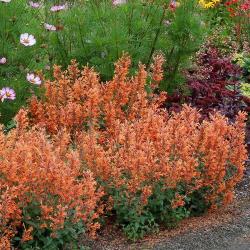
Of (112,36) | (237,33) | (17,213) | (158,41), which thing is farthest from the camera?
(237,33)

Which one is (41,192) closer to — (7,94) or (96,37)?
(7,94)

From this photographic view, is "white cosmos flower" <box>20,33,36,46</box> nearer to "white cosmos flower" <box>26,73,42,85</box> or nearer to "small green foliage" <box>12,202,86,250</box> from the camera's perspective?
"white cosmos flower" <box>26,73,42,85</box>

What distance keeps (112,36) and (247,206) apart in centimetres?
200

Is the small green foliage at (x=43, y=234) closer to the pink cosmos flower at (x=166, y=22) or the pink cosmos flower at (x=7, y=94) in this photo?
the pink cosmos flower at (x=7, y=94)

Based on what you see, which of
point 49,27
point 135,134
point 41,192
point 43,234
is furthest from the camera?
point 49,27

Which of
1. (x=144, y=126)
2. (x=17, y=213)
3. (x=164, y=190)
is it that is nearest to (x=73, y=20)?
(x=144, y=126)

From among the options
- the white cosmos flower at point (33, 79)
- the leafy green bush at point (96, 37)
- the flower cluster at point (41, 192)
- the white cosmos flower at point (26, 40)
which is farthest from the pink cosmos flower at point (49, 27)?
the flower cluster at point (41, 192)

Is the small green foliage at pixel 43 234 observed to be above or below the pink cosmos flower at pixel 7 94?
below

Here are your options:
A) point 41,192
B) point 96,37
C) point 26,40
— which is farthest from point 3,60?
point 41,192

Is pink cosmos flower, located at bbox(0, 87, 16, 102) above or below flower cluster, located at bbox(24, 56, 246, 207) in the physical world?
above

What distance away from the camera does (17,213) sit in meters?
3.70

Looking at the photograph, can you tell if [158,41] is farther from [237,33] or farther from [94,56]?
[237,33]

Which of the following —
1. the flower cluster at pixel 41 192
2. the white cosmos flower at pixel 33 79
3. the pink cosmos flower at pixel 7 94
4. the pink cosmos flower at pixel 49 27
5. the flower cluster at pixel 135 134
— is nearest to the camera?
the flower cluster at pixel 41 192

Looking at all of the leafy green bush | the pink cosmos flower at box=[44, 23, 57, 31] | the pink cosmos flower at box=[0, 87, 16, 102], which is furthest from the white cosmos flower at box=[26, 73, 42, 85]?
the pink cosmos flower at box=[44, 23, 57, 31]
